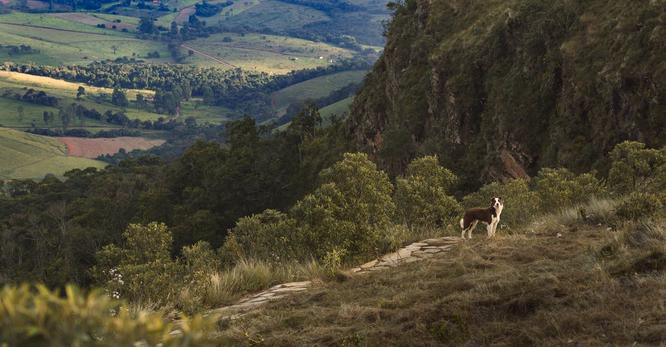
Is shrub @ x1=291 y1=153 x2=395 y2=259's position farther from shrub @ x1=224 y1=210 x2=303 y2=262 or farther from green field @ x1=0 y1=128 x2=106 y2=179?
green field @ x1=0 y1=128 x2=106 y2=179

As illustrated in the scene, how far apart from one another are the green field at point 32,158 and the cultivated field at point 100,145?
3.10 meters

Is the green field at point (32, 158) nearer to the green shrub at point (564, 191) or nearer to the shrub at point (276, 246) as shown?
the shrub at point (276, 246)

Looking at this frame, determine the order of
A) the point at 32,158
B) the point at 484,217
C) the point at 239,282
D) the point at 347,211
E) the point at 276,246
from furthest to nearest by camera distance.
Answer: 1. the point at 32,158
2. the point at 347,211
3. the point at 276,246
4. the point at 484,217
5. the point at 239,282

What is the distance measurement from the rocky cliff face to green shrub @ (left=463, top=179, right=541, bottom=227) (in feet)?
35.2

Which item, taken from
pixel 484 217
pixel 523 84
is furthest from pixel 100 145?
pixel 484 217

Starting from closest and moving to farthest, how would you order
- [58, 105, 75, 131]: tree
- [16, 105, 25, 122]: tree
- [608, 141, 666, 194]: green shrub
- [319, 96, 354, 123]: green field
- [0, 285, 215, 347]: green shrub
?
1. [0, 285, 215, 347]: green shrub
2. [608, 141, 666, 194]: green shrub
3. [319, 96, 354, 123]: green field
4. [58, 105, 75, 131]: tree
5. [16, 105, 25, 122]: tree

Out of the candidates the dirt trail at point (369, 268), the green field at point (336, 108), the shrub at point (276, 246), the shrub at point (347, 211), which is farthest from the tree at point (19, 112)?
the dirt trail at point (369, 268)

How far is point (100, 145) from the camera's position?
17525 centimetres

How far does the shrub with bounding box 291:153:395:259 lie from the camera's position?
1268 centimetres

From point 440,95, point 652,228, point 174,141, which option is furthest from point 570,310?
point 174,141

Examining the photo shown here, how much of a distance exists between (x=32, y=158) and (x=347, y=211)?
529 ft

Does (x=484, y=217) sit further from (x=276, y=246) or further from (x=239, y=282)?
(x=239, y=282)

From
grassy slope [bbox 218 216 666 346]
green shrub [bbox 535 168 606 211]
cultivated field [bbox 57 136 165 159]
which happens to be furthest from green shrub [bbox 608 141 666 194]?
cultivated field [bbox 57 136 165 159]

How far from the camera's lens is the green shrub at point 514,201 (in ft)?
51.0
